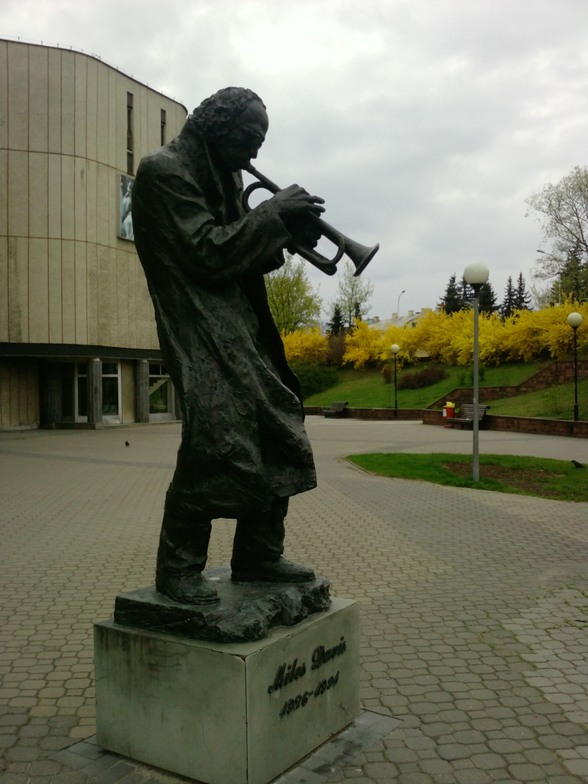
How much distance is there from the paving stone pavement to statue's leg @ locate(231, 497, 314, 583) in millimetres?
791

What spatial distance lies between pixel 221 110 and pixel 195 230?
519 millimetres

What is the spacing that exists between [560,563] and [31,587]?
190 inches

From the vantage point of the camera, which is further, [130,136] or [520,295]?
[520,295]

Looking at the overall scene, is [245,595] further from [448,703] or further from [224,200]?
[224,200]

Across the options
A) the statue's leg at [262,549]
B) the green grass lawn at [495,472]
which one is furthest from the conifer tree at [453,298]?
the statue's leg at [262,549]

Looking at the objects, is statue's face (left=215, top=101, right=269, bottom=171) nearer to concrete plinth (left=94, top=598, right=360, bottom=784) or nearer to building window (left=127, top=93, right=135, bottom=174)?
concrete plinth (left=94, top=598, right=360, bottom=784)

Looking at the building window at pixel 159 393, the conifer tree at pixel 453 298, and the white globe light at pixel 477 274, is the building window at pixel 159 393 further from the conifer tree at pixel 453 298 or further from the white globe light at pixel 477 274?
the conifer tree at pixel 453 298

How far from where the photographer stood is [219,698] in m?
2.69

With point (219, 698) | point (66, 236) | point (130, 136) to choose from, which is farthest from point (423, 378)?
point (219, 698)

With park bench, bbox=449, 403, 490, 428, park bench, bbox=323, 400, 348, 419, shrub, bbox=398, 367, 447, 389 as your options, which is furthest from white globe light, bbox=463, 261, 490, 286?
shrub, bbox=398, 367, 447, 389

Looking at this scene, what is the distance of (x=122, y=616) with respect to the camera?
9.89ft

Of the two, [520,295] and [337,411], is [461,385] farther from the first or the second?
[520,295]

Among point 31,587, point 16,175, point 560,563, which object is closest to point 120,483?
point 31,587

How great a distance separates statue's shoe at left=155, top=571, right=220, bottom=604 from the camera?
2.89 m
